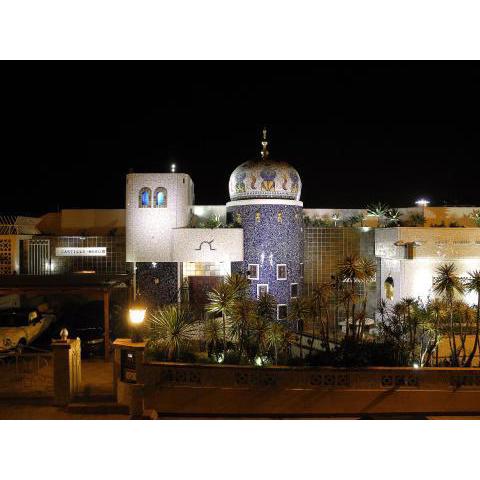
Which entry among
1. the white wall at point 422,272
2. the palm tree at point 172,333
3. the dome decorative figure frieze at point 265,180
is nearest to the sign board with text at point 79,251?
the dome decorative figure frieze at point 265,180

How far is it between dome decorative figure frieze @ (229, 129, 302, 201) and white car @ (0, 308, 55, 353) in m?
8.20

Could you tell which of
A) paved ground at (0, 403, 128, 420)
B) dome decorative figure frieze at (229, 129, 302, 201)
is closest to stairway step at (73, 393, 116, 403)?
paved ground at (0, 403, 128, 420)

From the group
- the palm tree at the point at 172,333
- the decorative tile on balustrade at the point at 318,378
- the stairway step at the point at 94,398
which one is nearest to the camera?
the decorative tile on balustrade at the point at 318,378

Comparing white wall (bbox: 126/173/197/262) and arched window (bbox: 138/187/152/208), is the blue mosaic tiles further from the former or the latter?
arched window (bbox: 138/187/152/208)

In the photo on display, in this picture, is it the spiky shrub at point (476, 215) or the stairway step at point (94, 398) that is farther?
the spiky shrub at point (476, 215)

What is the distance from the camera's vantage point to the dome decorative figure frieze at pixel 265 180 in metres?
16.5

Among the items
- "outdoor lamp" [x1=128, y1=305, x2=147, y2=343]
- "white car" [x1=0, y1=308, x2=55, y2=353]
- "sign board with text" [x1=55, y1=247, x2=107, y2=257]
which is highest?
"sign board with text" [x1=55, y1=247, x2=107, y2=257]

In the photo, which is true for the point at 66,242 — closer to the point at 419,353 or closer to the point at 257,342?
the point at 257,342

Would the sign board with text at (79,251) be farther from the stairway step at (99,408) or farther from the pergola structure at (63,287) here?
the stairway step at (99,408)

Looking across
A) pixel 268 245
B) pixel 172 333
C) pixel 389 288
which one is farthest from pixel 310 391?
pixel 389 288

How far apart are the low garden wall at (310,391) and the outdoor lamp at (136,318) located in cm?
64

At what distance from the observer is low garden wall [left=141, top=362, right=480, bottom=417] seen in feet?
31.4

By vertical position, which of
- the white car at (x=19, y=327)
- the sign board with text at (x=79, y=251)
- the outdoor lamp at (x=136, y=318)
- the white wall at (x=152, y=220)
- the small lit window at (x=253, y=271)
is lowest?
the white car at (x=19, y=327)

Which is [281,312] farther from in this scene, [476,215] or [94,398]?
[476,215]
